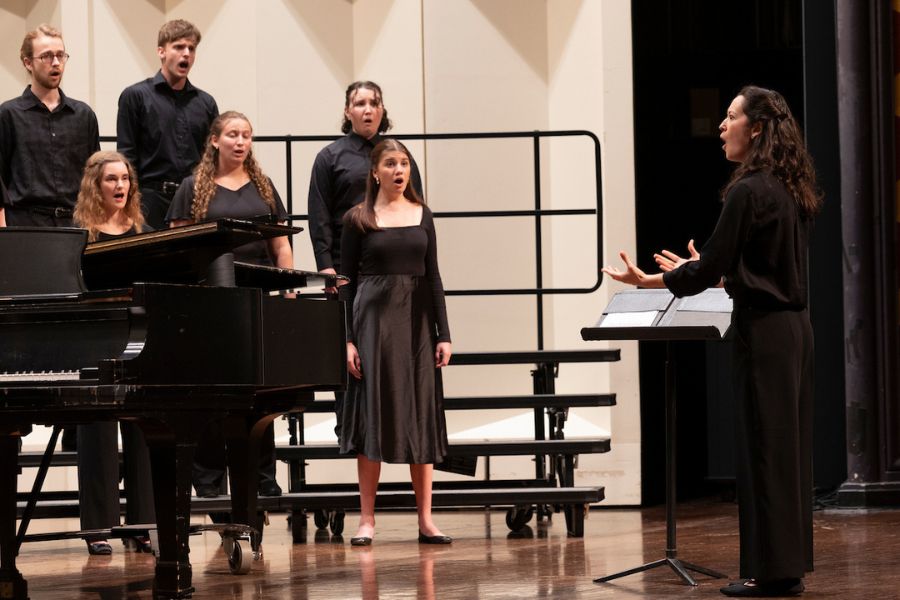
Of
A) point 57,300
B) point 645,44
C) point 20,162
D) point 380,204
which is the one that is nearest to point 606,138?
point 645,44

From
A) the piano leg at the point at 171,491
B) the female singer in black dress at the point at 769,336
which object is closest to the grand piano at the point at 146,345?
the piano leg at the point at 171,491

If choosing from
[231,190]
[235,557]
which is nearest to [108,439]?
[235,557]

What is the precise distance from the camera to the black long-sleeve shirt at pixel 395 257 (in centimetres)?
559

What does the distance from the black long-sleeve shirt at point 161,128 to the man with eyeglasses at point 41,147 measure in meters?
0.32

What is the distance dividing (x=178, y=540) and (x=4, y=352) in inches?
29.3

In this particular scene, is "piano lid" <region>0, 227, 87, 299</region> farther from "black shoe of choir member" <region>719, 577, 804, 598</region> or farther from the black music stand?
"black shoe of choir member" <region>719, 577, 804, 598</region>

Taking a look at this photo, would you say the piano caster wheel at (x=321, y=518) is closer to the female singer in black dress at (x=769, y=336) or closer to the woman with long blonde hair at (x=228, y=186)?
the woman with long blonde hair at (x=228, y=186)

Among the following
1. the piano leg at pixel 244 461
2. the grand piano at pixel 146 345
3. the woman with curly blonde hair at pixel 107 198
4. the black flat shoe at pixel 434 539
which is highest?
the woman with curly blonde hair at pixel 107 198

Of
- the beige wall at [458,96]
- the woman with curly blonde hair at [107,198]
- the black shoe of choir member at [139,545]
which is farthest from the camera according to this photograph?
the beige wall at [458,96]

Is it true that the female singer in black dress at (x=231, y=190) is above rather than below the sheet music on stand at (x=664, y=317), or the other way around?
above

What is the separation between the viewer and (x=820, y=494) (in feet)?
22.8

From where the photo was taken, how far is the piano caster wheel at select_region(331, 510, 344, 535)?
5.99 metres

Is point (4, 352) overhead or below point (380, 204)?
below

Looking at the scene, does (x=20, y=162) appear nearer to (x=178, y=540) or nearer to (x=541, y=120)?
(x=178, y=540)
